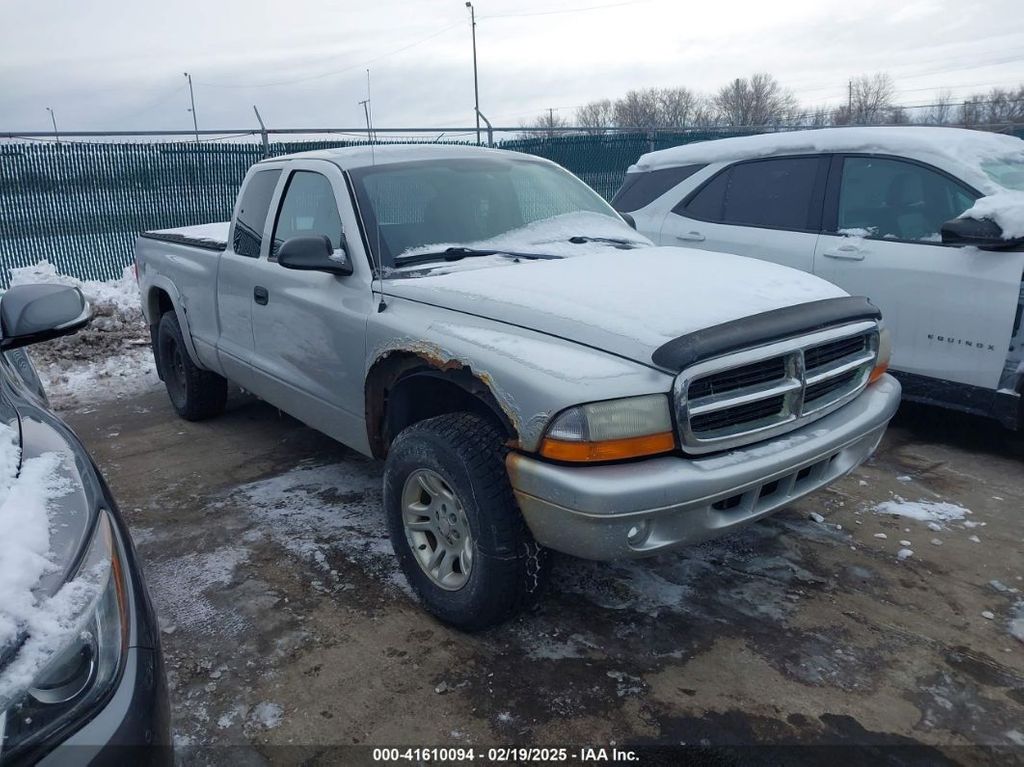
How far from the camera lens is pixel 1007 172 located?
4.62m

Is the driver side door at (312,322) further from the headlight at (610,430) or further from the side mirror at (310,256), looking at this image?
the headlight at (610,430)

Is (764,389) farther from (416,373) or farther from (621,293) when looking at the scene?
(416,373)

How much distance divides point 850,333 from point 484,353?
143 centimetres

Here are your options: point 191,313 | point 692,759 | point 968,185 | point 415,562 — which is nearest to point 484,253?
point 415,562

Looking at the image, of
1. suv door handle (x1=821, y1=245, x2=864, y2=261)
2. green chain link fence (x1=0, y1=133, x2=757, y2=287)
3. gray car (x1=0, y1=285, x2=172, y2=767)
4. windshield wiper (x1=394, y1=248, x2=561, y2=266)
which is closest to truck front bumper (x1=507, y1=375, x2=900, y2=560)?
gray car (x1=0, y1=285, x2=172, y2=767)

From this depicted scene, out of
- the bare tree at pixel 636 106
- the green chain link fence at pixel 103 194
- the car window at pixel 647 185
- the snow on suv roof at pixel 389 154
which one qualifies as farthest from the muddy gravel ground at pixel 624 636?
the bare tree at pixel 636 106

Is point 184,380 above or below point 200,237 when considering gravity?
below

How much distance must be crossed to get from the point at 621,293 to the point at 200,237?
365cm

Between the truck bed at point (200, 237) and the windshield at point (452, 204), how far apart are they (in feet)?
5.13

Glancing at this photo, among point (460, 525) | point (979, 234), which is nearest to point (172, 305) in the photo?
point (460, 525)

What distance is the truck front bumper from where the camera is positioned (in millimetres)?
2365

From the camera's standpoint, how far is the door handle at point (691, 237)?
18.5 ft

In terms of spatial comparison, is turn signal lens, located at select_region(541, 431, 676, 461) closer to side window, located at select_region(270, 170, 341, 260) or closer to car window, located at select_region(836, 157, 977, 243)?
side window, located at select_region(270, 170, 341, 260)

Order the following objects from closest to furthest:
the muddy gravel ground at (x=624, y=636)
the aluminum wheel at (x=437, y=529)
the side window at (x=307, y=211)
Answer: the muddy gravel ground at (x=624, y=636) < the aluminum wheel at (x=437, y=529) < the side window at (x=307, y=211)
